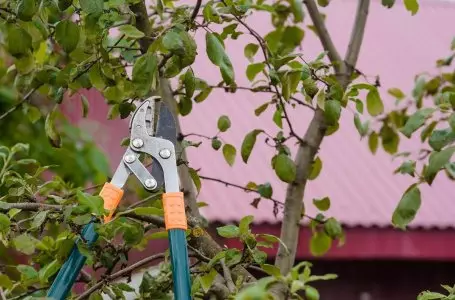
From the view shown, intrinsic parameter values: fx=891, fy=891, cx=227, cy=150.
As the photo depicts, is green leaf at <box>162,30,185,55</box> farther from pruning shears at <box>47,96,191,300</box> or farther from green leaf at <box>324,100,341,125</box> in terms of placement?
green leaf at <box>324,100,341,125</box>

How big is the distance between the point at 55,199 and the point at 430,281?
2.17 m

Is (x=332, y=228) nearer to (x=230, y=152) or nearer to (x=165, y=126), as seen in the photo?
(x=230, y=152)

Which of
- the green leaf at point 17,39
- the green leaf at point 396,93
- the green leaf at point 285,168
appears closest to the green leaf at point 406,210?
the green leaf at point 285,168

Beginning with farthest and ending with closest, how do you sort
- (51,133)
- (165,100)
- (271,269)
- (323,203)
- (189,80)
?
(323,203), (51,133), (165,100), (189,80), (271,269)

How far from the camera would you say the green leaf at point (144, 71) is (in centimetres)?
147

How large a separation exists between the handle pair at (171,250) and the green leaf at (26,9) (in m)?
0.34

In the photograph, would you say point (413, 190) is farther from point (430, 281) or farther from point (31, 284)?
point (430, 281)

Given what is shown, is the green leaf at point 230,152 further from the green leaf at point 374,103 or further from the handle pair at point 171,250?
the handle pair at point 171,250

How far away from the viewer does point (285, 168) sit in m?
1.83

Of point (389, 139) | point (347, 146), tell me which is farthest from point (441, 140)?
point (347, 146)

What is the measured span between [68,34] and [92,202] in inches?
17.0

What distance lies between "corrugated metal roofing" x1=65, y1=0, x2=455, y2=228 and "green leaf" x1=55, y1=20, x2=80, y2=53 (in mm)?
1409

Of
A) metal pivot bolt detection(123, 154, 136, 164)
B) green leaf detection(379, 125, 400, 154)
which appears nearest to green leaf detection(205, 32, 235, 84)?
metal pivot bolt detection(123, 154, 136, 164)

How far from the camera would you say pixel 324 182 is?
3.46 metres
